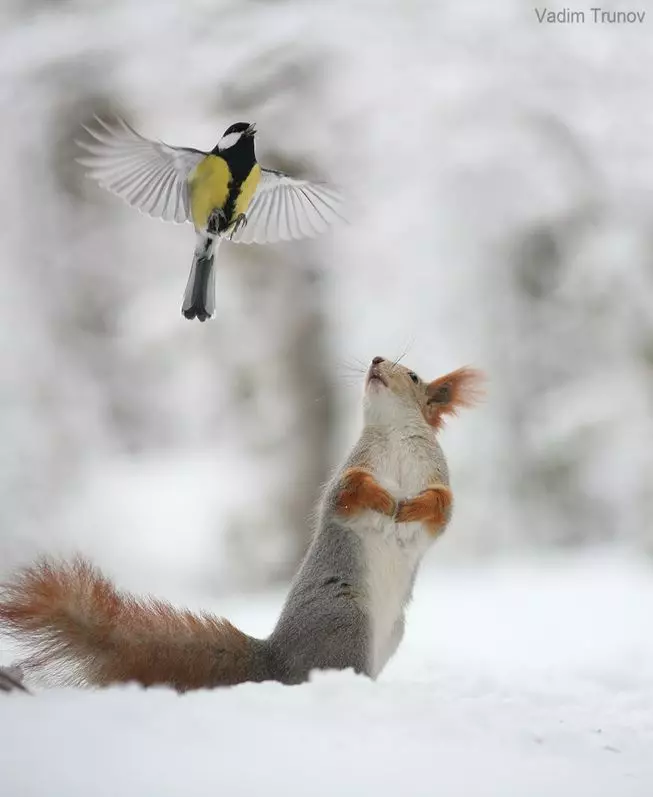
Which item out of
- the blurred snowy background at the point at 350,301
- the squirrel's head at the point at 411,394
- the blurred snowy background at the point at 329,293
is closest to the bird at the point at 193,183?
the squirrel's head at the point at 411,394

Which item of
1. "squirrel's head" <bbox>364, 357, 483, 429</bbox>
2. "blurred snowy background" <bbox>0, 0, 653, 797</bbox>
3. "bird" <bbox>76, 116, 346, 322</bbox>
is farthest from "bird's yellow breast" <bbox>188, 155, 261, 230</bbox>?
"blurred snowy background" <bbox>0, 0, 653, 797</bbox>

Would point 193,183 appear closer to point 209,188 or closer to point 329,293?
point 209,188

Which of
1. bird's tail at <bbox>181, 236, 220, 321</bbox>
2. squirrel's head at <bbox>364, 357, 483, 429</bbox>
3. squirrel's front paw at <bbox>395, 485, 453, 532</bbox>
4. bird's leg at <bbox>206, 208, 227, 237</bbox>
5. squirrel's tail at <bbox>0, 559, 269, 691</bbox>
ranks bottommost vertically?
squirrel's tail at <bbox>0, 559, 269, 691</bbox>

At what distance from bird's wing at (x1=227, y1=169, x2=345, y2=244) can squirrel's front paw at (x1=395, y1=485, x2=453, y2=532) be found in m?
0.68

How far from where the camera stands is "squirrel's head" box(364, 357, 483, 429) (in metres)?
1.85

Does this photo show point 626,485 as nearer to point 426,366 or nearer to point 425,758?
point 426,366

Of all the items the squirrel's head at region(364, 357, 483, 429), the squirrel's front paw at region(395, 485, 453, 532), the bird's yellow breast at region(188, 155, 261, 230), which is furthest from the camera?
the bird's yellow breast at region(188, 155, 261, 230)

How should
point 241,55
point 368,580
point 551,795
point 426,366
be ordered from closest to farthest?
point 551,795 → point 368,580 → point 241,55 → point 426,366

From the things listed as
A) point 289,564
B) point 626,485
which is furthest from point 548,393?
point 289,564

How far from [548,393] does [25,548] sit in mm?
2062

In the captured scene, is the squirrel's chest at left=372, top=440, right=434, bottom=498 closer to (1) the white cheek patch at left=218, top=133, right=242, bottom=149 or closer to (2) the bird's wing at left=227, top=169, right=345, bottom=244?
(2) the bird's wing at left=227, top=169, right=345, bottom=244

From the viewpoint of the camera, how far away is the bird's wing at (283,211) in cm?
208

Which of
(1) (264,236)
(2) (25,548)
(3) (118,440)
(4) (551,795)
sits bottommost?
(4) (551,795)

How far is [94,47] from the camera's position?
3.50m
